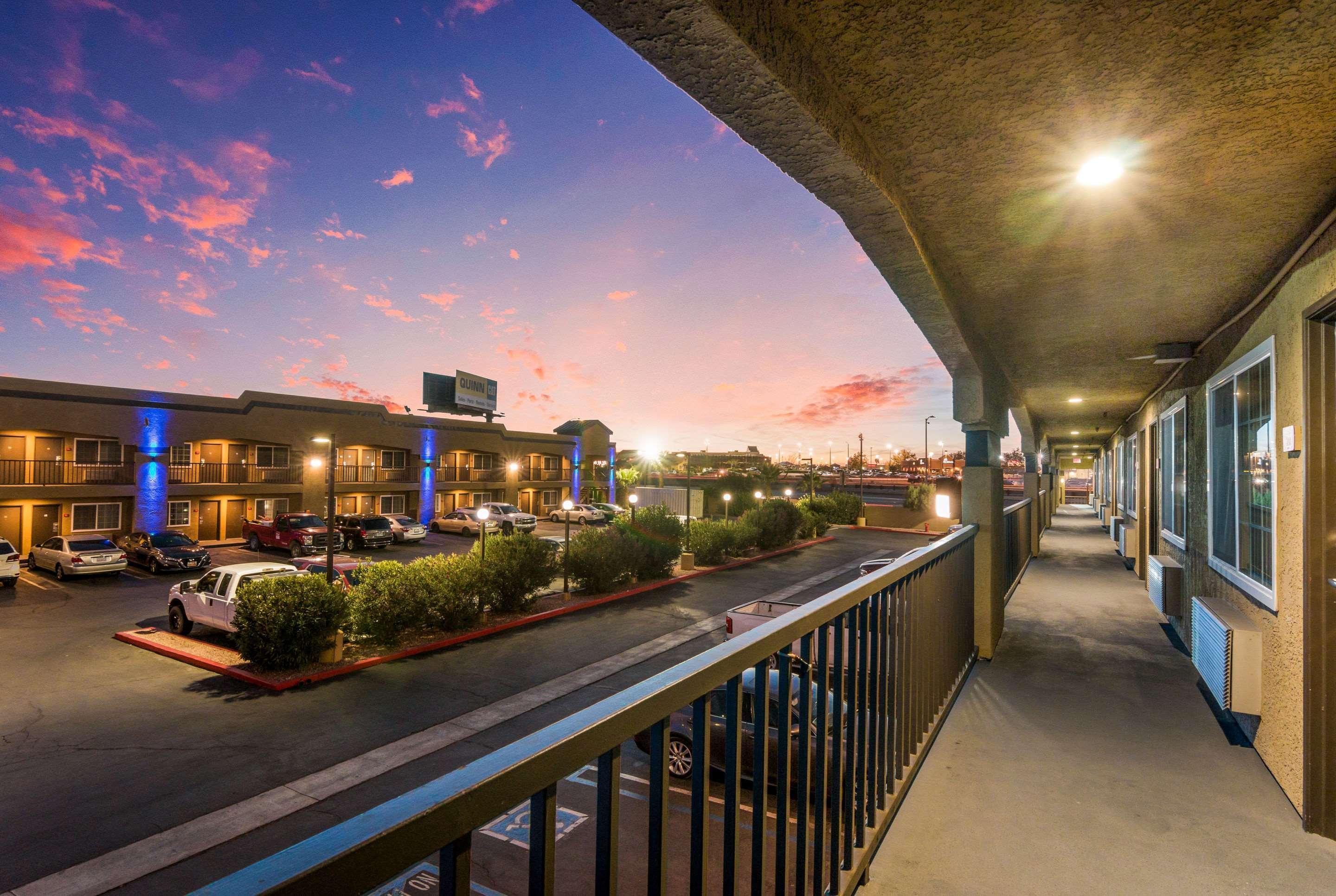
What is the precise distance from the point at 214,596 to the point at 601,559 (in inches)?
331

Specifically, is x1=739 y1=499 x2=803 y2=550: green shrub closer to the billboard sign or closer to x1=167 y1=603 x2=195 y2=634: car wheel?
x1=167 y1=603 x2=195 y2=634: car wheel

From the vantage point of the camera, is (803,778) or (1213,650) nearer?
(803,778)

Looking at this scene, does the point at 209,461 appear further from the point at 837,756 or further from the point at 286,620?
the point at 837,756

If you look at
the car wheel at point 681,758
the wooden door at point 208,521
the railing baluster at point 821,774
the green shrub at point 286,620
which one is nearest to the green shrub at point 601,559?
the green shrub at point 286,620

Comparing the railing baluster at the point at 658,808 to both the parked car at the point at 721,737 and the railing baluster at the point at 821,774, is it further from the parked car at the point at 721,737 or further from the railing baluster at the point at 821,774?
the parked car at the point at 721,737

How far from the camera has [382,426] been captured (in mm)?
34375

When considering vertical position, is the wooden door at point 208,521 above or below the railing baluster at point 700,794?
below

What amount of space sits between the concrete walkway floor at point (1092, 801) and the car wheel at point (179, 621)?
1410 centimetres

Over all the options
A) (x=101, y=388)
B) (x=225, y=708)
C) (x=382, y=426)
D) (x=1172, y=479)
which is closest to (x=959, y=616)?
(x=1172, y=479)

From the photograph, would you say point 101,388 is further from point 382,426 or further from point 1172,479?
point 1172,479

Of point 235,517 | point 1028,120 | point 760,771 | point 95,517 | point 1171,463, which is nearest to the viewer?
point 760,771

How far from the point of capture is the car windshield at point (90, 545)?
61.4 feet

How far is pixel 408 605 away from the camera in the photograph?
11.8 metres

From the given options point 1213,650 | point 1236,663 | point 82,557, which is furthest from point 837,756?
point 82,557
